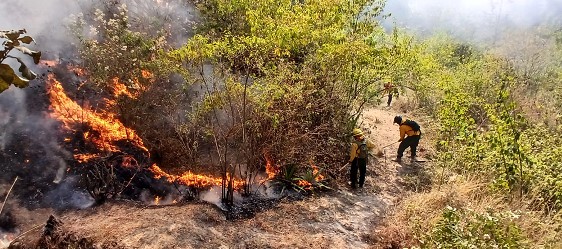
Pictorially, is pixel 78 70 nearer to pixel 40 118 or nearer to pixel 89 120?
pixel 89 120

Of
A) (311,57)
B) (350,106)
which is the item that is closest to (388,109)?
(350,106)

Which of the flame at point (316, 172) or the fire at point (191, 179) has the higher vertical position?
the flame at point (316, 172)

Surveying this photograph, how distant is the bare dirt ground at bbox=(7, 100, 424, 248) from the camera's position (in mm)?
6054

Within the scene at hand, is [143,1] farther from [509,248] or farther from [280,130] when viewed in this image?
[509,248]

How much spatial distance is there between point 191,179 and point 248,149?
1.49 m

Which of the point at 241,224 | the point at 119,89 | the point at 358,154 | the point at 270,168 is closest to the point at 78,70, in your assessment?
the point at 119,89

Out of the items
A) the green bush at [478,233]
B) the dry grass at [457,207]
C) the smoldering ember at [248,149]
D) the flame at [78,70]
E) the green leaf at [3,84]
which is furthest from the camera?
the flame at [78,70]

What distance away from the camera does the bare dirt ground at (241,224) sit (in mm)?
6054

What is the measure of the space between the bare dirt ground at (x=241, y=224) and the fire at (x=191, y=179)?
128 cm

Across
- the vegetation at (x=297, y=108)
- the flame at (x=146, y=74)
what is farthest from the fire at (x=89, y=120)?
the flame at (x=146, y=74)

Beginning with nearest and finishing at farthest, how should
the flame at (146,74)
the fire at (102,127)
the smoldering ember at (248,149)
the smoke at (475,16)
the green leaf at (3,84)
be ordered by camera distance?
the green leaf at (3,84) < the smoldering ember at (248,149) < the fire at (102,127) < the flame at (146,74) < the smoke at (475,16)

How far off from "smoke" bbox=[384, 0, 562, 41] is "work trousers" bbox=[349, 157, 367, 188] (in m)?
32.6

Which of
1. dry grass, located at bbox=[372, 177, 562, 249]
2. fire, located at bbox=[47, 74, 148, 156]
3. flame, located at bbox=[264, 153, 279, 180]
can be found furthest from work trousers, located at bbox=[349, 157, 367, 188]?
fire, located at bbox=[47, 74, 148, 156]

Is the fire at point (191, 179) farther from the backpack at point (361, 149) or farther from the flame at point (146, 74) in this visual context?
the backpack at point (361, 149)
